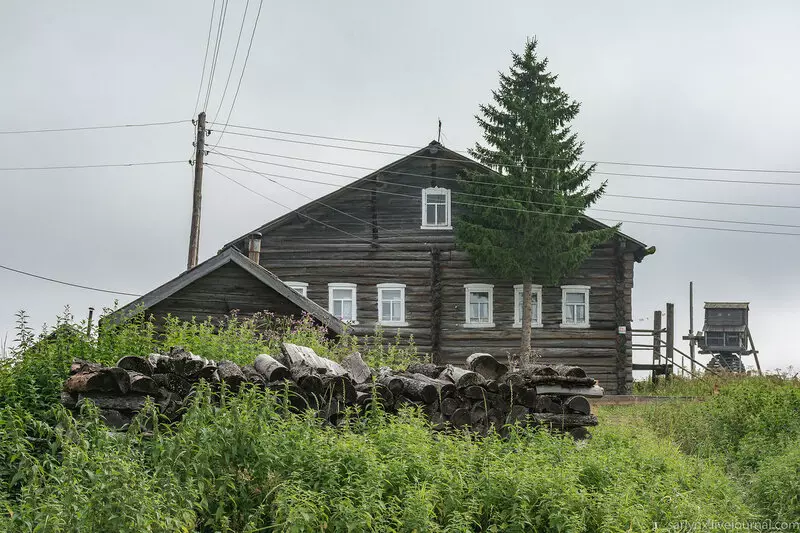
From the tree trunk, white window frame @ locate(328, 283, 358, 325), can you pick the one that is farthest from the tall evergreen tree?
white window frame @ locate(328, 283, 358, 325)

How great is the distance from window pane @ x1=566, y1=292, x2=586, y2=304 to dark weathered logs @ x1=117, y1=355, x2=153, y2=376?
67.3 feet

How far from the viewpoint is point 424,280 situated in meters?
28.0

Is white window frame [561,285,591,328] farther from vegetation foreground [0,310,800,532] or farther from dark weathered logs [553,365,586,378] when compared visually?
vegetation foreground [0,310,800,532]

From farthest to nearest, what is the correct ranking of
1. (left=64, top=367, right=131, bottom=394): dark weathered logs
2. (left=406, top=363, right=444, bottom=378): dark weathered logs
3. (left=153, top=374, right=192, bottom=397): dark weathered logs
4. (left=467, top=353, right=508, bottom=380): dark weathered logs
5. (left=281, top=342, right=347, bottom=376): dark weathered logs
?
(left=406, top=363, right=444, bottom=378): dark weathered logs → (left=467, top=353, right=508, bottom=380): dark weathered logs → (left=281, top=342, right=347, bottom=376): dark weathered logs → (left=153, top=374, right=192, bottom=397): dark weathered logs → (left=64, top=367, right=131, bottom=394): dark weathered logs

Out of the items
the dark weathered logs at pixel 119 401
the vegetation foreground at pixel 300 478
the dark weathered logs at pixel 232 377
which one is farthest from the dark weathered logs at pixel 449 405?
the dark weathered logs at pixel 119 401

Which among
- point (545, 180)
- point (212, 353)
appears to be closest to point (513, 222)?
point (545, 180)

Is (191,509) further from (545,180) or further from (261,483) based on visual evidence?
(545,180)

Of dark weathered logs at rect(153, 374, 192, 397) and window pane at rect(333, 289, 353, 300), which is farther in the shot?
window pane at rect(333, 289, 353, 300)

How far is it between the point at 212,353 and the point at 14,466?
174 inches

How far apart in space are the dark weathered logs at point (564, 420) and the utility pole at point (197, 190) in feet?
46.6

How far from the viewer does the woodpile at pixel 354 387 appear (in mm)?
9344

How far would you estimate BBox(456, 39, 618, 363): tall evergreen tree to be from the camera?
26766 millimetres

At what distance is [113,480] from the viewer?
20.5 feet

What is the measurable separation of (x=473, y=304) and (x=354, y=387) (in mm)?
18537
